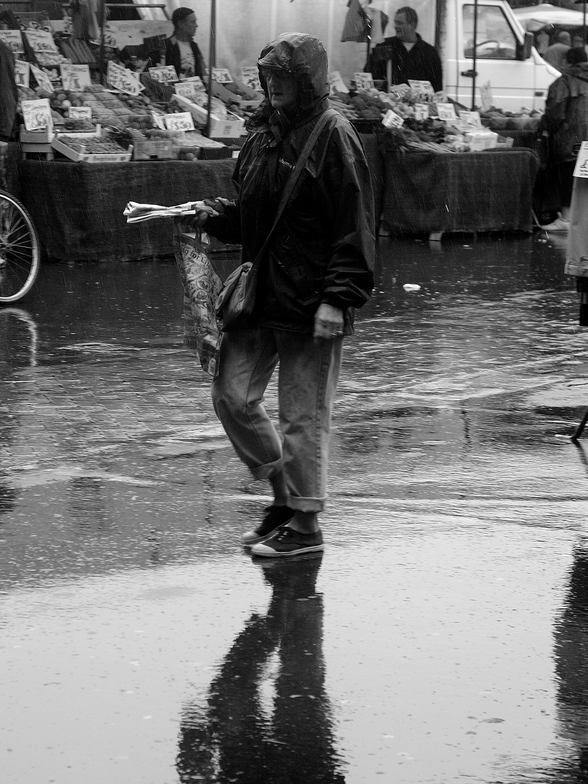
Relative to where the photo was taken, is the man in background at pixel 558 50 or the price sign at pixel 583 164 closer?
the price sign at pixel 583 164

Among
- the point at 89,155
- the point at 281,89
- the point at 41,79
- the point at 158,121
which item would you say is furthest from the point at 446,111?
the point at 281,89

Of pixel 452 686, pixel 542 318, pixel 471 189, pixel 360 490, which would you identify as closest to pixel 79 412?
pixel 360 490

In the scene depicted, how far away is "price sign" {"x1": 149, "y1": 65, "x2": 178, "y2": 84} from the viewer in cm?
1531

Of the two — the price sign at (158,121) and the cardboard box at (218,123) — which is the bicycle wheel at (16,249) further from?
the cardboard box at (218,123)

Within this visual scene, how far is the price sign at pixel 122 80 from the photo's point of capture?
1479 centimetres

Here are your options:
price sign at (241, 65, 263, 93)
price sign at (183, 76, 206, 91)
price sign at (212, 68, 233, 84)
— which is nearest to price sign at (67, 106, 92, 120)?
price sign at (183, 76, 206, 91)

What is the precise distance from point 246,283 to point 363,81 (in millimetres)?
13134

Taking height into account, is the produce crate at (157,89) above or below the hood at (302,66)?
below

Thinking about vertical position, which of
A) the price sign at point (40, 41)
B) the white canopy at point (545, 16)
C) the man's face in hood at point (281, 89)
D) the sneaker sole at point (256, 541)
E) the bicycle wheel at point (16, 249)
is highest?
the white canopy at point (545, 16)

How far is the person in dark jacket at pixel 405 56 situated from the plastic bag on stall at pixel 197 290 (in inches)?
531

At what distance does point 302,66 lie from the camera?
14.3 feet

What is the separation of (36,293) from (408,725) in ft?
25.8

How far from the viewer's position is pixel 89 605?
417 centimetres

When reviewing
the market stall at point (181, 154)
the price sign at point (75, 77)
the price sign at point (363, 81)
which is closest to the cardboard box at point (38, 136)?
the market stall at point (181, 154)
